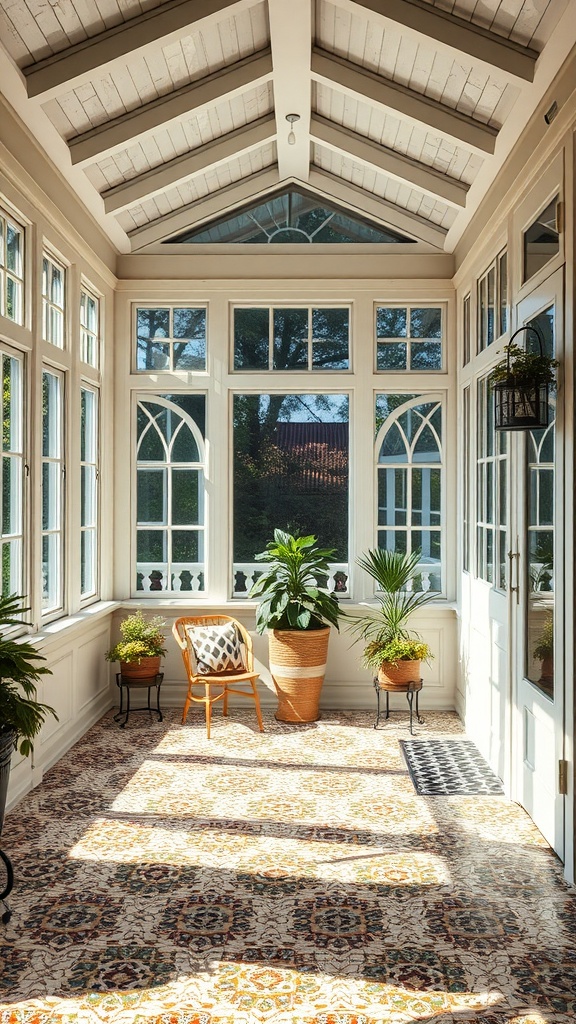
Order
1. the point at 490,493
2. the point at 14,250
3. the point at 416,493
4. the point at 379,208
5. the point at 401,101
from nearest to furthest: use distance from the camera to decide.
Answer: the point at 14,250 → the point at 401,101 → the point at 490,493 → the point at 379,208 → the point at 416,493

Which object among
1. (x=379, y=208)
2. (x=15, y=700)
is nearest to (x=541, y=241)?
(x=379, y=208)

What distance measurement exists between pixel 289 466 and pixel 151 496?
1.17 meters

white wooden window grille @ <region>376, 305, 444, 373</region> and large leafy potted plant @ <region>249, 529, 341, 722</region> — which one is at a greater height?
white wooden window grille @ <region>376, 305, 444, 373</region>

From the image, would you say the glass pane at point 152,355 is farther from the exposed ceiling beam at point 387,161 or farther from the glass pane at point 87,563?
the exposed ceiling beam at point 387,161

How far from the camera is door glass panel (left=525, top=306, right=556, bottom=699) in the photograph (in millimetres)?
3760

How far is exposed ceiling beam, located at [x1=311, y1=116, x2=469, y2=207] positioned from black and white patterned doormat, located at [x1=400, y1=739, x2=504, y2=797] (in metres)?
3.69

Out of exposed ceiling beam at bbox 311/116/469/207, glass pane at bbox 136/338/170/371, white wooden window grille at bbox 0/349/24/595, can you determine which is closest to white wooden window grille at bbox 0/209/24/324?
white wooden window grille at bbox 0/349/24/595

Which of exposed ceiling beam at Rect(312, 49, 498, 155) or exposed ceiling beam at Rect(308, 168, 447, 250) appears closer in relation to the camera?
exposed ceiling beam at Rect(312, 49, 498, 155)

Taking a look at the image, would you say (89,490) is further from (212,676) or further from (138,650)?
(212,676)

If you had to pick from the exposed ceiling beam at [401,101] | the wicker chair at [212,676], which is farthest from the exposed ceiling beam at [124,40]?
the wicker chair at [212,676]

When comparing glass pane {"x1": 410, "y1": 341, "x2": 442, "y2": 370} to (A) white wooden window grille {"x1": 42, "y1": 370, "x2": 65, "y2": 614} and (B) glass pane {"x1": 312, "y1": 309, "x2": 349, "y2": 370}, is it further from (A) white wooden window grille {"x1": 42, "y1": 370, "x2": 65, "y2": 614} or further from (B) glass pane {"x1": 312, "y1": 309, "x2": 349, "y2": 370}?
(A) white wooden window grille {"x1": 42, "y1": 370, "x2": 65, "y2": 614}

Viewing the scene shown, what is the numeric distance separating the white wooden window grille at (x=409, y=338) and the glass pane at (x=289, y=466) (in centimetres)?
52

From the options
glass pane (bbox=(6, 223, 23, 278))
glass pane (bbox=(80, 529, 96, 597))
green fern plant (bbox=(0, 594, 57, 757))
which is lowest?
green fern plant (bbox=(0, 594, 57, 757))

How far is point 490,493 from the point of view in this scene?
5.26m
